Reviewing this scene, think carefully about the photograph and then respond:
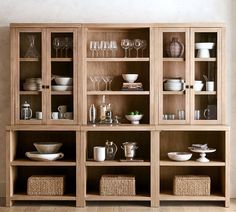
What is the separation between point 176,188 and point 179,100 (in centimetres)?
88

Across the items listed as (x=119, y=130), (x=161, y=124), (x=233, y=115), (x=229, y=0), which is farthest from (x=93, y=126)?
(x=229, y=0)

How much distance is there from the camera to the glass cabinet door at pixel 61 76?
581cm

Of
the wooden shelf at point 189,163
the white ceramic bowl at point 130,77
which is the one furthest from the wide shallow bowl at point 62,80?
the wooden shelf at point 189,163

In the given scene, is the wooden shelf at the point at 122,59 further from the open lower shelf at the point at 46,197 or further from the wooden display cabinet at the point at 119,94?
the open lower shelf at the point at 46,197

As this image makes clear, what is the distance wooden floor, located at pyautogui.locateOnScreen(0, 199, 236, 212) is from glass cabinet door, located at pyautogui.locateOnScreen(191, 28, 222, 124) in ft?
2.76

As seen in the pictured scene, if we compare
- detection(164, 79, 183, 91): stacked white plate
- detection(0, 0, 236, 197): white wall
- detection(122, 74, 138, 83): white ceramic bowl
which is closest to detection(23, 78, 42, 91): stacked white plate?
detection(0, 0, 236, 197): white wall

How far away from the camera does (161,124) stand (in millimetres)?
5820

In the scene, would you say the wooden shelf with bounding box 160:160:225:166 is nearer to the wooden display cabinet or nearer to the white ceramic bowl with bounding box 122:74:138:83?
the wooden display cabinet

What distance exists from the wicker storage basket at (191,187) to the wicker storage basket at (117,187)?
443mm

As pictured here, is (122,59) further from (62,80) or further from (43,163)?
(43,163)

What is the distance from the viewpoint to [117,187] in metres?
5.79

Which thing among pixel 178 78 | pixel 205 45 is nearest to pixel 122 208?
pixel 178 78

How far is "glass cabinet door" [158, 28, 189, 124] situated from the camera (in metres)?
5.80

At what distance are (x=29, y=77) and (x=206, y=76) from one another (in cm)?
179
